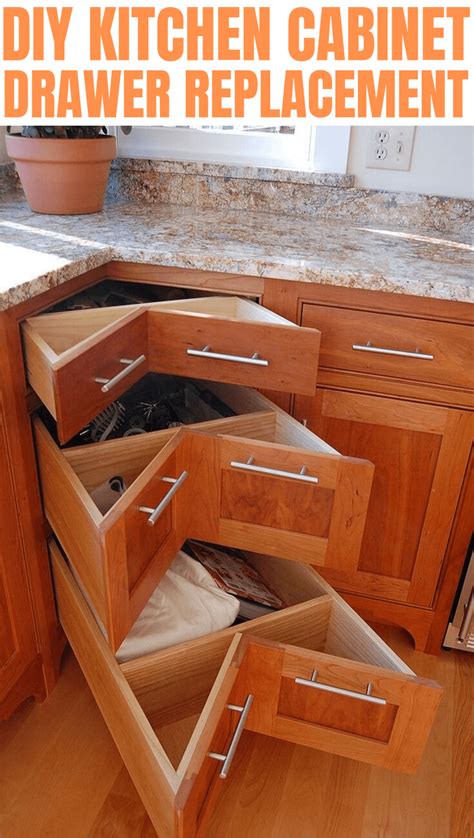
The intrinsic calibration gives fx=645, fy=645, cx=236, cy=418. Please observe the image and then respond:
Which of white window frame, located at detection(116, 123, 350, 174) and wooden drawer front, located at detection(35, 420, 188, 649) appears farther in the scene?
white window frame, located at detection(116, 123, 350, 174)

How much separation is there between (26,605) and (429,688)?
0.75m

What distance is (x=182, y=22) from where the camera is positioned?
155 cm

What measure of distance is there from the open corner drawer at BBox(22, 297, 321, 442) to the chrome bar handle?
0.66 m

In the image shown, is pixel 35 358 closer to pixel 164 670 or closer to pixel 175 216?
pixel 164 670

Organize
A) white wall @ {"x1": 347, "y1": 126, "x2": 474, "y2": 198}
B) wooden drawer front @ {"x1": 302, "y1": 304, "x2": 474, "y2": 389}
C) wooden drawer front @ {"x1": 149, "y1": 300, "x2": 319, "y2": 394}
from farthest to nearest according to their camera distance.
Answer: white wall @ {"x1": 347, "y1": 126, "x2": 474, "y2": 198} < wooden drawer front @ {"x1": 302, "y1": 304, "x2": 474, "y2": 389} < wooden drawer front @ {"x1": 149, "y1": 300, "x2": 319, "y2": 394}

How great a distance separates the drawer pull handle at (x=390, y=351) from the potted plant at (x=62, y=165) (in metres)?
0.76

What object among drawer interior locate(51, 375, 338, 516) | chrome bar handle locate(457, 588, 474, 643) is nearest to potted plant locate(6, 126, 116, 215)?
drawer interior locate(51, 375, 338, 516)

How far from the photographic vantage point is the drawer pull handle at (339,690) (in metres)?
0.98

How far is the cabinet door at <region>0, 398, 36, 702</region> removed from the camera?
111cm

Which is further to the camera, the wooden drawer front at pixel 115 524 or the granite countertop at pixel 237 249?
the granite countertop at pixel 237 249

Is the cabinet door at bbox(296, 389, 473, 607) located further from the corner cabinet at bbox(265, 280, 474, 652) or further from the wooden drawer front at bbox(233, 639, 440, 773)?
the wooden drawer front at bbox(233, 639, 440, 773)

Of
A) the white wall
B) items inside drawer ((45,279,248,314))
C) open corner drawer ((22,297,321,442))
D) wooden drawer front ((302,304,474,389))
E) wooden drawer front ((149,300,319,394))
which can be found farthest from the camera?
the white wall

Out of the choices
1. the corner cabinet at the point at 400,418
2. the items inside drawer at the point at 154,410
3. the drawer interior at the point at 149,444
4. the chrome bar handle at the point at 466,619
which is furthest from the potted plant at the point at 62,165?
the chrome bar handle at the point at 466,619

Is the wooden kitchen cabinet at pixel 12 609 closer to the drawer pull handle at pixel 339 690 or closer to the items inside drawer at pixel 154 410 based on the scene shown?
the items inside drawer at pixel 154 410
